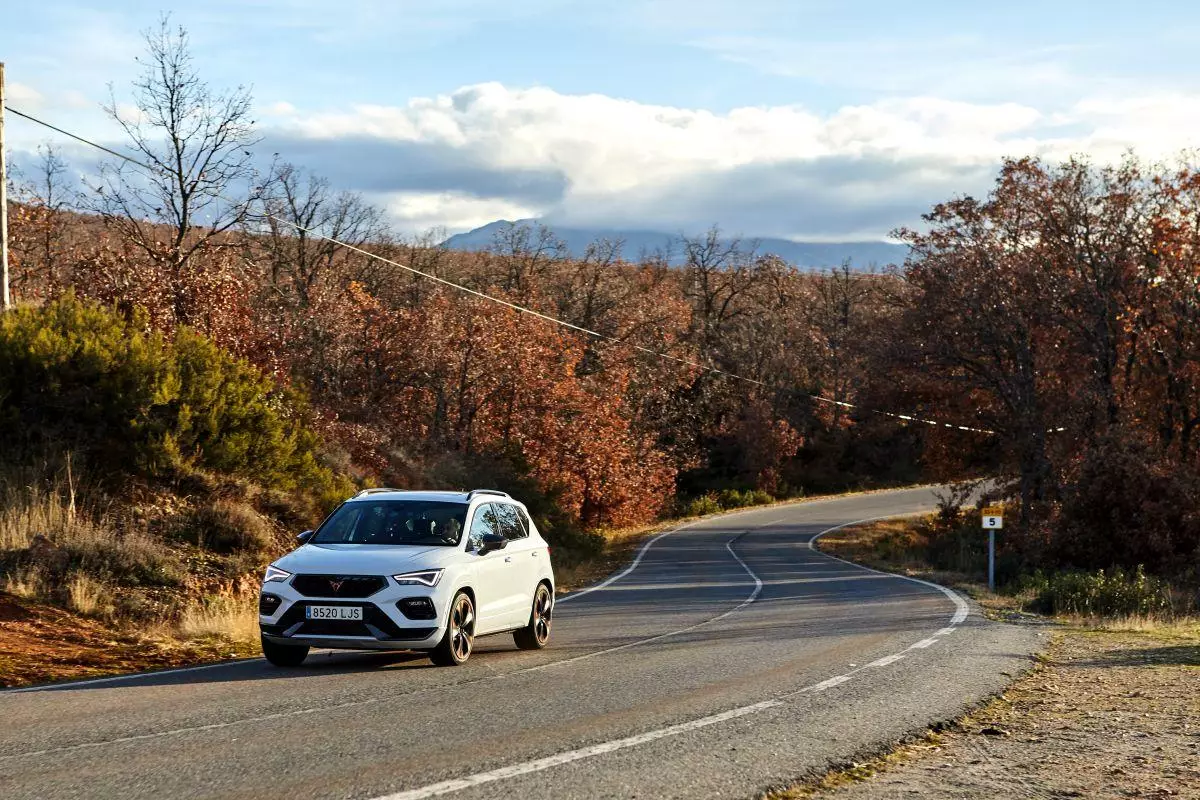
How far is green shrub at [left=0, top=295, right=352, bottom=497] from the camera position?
2017 centimetres

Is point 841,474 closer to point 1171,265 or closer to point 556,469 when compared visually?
point 556,469

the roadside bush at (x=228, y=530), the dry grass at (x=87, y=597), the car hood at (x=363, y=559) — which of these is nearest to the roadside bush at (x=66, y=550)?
the dry grass at (x=87, y=597)

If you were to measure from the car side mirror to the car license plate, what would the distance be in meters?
1.67

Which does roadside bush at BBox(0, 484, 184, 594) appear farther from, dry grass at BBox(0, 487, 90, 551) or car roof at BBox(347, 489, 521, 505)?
car roof at BBox(347, 489, 521, 505)

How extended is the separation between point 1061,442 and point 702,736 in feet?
111

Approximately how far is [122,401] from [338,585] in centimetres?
1013

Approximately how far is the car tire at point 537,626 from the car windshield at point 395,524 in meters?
1.55

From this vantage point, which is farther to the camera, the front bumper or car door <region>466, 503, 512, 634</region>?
car door <region>466, 503, 512, 634</region>

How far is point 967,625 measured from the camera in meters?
17.6

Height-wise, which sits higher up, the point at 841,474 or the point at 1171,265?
the point at 1171,265

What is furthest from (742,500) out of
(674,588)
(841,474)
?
(674,588)

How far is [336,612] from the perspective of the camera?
11.7m

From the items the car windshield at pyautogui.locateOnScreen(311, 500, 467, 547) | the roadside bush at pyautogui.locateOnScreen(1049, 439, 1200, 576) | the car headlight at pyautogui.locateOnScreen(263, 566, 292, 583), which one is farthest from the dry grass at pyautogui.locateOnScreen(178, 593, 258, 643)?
the roadside bush at pyautogui.locateOnScreen(1049, 439, 1200, 576)

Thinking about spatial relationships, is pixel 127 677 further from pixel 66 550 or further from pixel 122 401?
pixel 122 401
